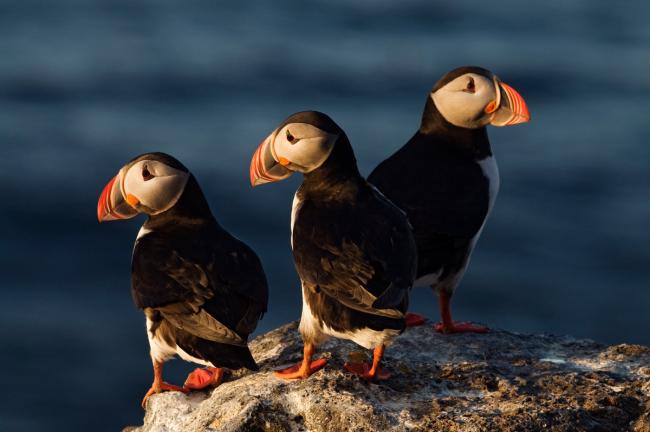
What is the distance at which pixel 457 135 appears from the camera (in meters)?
8.01

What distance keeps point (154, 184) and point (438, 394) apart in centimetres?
189

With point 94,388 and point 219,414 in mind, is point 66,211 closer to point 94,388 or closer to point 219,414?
point 94,388

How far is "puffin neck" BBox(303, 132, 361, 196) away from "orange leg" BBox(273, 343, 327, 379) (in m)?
0.80

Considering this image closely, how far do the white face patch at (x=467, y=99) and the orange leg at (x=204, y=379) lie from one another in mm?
2341

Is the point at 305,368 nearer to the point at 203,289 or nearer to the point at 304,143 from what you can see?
the point at 203,289

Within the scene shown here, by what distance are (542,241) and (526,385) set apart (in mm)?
7995

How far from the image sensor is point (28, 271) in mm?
13273

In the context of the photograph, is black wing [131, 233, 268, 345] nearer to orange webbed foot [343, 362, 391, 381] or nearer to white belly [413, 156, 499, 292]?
orange webbed foot [343, 362, 391, 381]

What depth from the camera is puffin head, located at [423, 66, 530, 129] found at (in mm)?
7844

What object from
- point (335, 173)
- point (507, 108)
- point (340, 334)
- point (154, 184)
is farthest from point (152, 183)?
point (507, 108)

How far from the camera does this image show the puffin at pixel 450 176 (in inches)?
292

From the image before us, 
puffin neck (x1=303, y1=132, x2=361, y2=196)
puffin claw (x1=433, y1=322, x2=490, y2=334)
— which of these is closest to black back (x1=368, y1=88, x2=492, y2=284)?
puffin claw (x1=433, y1=322, x2=490, y2=334)

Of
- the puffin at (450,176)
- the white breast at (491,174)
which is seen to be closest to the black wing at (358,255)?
the puffin at (450,176)

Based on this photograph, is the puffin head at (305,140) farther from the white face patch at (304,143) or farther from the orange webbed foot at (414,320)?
the orange webbed foot at (414,320)
